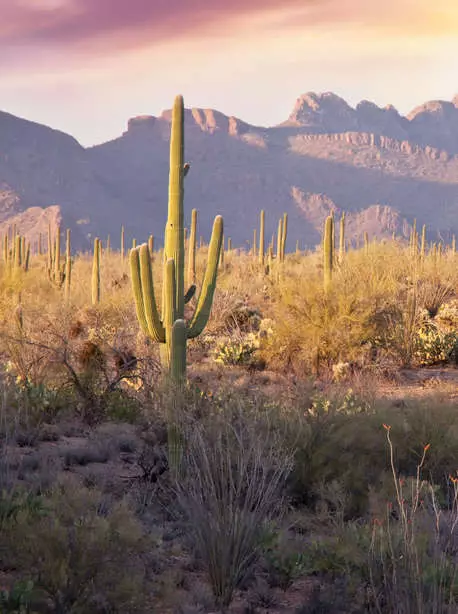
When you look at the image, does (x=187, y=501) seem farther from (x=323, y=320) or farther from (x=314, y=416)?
(x=323, y=320)

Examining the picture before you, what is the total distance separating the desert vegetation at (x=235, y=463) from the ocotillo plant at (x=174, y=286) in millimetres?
27

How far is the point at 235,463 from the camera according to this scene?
7.43 m

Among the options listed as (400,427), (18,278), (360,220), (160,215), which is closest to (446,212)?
(360,220)

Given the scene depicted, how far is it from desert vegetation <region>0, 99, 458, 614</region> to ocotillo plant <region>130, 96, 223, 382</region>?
3cm

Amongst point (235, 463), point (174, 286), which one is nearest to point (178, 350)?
point (174, 286)

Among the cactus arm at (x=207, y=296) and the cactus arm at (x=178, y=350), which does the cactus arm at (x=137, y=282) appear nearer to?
the cactus arm at (x=207, y=296)

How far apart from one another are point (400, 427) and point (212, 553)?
137 inches

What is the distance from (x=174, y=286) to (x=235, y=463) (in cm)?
257

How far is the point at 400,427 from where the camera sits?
887 centimetres

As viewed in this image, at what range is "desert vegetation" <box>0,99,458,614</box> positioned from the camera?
17.0 feet

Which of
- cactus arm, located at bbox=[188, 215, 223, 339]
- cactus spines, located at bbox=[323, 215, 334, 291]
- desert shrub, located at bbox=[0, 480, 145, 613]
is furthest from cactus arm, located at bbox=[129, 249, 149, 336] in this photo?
cactus spines, located at bbox=[323, 215, 334, 291]

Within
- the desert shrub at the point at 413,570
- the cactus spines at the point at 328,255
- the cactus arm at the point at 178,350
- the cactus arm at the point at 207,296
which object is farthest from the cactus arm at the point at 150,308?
the cactus spines at the point at 328,255

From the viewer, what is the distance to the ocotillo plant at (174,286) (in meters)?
9.06

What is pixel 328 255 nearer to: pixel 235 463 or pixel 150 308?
pixel 150 308
